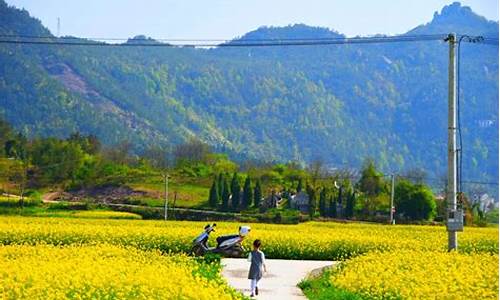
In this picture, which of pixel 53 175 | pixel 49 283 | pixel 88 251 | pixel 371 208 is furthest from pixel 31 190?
pixel 49 283

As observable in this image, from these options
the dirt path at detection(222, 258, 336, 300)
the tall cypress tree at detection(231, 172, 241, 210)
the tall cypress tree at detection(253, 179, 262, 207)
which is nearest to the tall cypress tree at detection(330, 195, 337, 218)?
the tall cypress tree at detection(253, 179, 262, 207)

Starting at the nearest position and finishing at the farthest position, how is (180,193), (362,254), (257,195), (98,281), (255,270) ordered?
(98,281)
(255,270)
(362,254)
(257,195)
(180,193)

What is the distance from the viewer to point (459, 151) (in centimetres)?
2212

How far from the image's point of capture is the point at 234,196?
264ft

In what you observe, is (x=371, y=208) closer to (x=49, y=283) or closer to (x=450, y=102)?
(x=450, y=102)

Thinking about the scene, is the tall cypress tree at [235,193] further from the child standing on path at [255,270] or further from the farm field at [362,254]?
the child standing on path at [255,270]

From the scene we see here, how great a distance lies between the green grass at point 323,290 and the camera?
50.3 feet

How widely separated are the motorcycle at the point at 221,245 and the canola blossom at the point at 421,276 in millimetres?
6275

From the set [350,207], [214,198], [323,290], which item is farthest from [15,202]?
[323,290]

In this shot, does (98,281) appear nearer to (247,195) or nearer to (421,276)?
(421,276)

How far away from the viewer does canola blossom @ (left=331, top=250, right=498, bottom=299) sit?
13.9 m

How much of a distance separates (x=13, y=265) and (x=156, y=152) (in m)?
134

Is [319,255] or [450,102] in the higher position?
[450,102]

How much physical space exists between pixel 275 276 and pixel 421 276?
574cm
